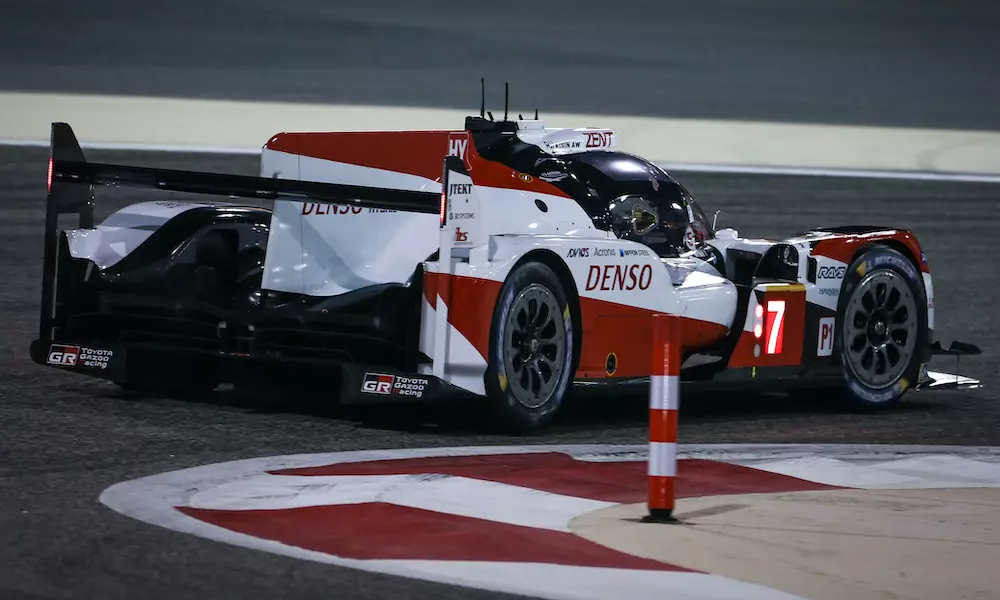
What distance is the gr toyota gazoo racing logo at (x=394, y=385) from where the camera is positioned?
7.94m

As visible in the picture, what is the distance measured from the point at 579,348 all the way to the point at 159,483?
2.60 meters

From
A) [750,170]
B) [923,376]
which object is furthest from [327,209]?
[750,170]

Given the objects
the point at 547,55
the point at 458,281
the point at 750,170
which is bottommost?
the point at 458,281

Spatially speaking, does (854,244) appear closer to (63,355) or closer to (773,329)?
(773,329)

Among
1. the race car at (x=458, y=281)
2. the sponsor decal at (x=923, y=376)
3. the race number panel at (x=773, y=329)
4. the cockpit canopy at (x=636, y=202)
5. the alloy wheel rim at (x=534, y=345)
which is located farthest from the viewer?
the sponsor decal at (x=923, y=376)

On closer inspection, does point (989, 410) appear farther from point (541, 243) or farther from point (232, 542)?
point (232, 542)

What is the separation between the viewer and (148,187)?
28.9 ft

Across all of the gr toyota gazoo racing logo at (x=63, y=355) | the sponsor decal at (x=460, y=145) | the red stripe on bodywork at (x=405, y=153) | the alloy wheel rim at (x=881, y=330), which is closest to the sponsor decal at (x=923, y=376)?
the alloy wheel rim at (x=881, y=330)

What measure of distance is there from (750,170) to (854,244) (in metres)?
10.3

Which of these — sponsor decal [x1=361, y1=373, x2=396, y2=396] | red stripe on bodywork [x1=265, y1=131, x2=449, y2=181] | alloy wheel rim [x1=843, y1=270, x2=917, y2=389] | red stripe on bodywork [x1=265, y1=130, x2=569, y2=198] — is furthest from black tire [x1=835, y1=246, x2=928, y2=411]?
sponsor decal [x1=361, y1=373, x2=396, y2=396]

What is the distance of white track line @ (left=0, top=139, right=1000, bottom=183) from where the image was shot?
18.6 meters

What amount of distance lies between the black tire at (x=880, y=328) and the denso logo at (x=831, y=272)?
0.04 meters

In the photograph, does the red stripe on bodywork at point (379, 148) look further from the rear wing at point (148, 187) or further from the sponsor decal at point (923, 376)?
the sponsor decal at point (923, 376)

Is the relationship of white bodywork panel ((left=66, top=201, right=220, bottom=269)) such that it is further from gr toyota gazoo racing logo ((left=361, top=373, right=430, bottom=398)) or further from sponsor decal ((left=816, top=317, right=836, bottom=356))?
sponsor decal ((left=816, top=317, right=836, bottom=356))
